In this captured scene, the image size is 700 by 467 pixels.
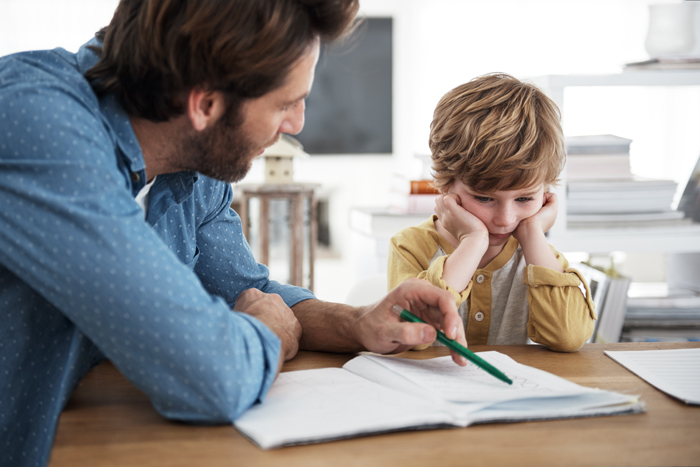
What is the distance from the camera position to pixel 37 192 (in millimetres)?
655

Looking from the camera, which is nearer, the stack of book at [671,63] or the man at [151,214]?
the man at [151,214]

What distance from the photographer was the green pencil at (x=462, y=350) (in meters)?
0.78

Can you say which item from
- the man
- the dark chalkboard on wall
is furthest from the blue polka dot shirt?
the dark chalkboard on wall

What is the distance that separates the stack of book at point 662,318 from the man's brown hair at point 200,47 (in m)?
1.32

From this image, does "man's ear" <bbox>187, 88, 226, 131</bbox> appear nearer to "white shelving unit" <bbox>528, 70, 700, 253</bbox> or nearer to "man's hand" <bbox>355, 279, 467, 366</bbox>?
"man's hand" <bbox>355, 279, 467, 366</bbox>

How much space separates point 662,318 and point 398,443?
141 cm

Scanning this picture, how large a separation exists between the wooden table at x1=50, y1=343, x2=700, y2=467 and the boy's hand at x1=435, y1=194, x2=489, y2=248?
536mm

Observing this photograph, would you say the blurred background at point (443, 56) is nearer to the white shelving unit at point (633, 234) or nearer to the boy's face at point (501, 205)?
the white shelving unit at point (633, 234)

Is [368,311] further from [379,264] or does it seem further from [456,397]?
[379,264]

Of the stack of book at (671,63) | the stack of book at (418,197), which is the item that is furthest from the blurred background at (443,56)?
the stack of book at (671,63)

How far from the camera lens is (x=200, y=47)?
80 cm

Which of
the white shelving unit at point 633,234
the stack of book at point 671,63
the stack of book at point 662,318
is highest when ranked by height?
the stack of book at point 671,63

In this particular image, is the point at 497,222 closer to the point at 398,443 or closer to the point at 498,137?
the point at 498,137

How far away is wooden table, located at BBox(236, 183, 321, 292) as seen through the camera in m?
2.61
